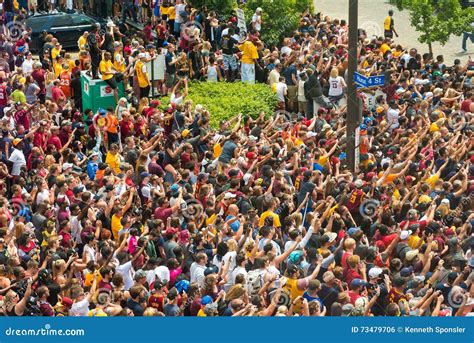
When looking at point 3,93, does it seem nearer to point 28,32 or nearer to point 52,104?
point 52,104

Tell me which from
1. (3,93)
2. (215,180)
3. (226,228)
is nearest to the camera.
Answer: (226,228)

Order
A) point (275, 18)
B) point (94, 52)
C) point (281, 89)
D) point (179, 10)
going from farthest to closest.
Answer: point (275, 18)
point (179, 10)
point (281, 89)
point (94, 52)

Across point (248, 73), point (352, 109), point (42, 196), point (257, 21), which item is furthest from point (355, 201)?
point (257, 21)

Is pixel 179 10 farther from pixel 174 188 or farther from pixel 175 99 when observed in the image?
pixel 174 188

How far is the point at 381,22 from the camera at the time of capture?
39.6m

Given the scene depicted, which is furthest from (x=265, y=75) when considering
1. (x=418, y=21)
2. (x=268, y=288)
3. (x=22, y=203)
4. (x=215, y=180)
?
(x=268, y=288)

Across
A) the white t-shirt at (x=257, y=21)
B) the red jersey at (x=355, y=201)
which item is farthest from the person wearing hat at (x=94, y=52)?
the red jersey at (x=355, y=201)

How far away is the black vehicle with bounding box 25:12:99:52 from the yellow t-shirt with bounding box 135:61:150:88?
17.7 feet

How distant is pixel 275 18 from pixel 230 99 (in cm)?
525

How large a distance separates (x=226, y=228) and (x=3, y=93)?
911 centimetres

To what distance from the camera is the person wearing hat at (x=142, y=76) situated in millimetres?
27219

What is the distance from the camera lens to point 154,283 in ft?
54.3

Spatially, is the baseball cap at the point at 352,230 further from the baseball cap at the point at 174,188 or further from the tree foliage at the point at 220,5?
the tree foliage at the point at 220,5

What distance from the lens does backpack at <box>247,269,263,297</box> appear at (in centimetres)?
1702
